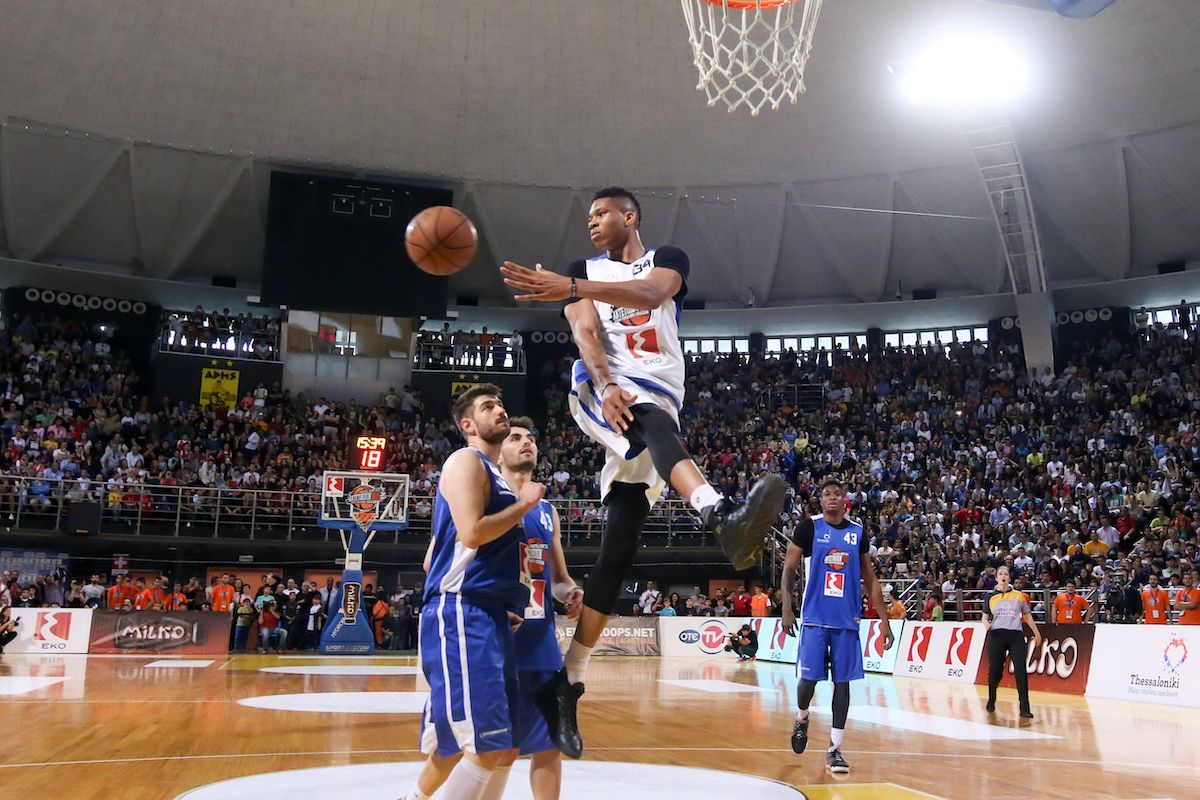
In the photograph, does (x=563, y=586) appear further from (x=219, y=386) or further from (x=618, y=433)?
(x=219, y=386)

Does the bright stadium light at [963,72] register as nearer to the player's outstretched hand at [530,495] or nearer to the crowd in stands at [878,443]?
the crowd in stands at [878,443]

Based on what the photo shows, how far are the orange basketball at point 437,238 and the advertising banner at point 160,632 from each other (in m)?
18.0

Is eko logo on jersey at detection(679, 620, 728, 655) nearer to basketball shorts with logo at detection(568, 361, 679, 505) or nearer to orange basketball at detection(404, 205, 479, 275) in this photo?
orange basketball at detection(404, 205, 479, 275)

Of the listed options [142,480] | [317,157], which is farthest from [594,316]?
[317,157]

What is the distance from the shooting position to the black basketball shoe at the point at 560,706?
4777mm

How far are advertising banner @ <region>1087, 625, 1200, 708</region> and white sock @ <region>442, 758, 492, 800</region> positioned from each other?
1157 cm

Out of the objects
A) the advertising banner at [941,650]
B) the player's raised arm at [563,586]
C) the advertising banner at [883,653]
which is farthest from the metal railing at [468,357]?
the player's raised arm at [563,586]

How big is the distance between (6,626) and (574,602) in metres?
18.2

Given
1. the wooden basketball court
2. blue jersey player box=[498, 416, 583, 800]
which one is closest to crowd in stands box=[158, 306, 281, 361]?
the wooden basketball court

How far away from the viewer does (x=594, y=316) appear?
4734 mm

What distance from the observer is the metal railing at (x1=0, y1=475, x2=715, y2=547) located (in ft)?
79.3

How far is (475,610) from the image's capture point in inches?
172

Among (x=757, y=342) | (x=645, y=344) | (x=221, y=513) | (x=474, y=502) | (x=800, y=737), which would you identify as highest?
(x=757, y=342)

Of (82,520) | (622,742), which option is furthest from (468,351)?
(622,742)
